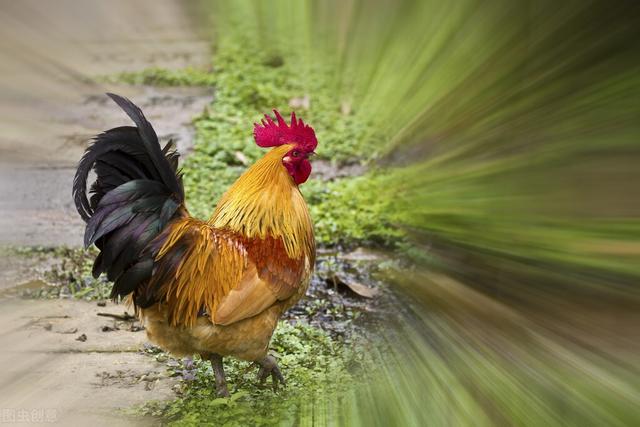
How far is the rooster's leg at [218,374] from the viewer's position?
83.1 inches

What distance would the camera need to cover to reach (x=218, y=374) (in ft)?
6.97

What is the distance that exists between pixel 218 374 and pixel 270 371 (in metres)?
0.18

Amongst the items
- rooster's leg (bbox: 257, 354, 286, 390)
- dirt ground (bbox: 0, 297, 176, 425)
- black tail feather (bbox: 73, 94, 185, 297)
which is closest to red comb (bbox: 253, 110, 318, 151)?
black tail feather (bbox: 73, 94, 185, 297)

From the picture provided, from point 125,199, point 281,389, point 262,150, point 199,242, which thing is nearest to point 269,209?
point 199,242

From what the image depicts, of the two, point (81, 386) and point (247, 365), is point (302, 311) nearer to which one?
point (247, 365)

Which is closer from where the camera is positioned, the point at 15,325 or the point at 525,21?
the point at 525,21

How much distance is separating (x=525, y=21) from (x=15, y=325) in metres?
2.27

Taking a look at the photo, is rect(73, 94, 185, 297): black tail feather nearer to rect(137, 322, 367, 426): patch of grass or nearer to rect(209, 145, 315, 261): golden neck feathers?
rect(209, 145, 315, 261): golden neck feathers

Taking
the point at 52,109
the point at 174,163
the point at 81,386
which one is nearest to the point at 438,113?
the point at 174,163

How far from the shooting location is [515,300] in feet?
3.09

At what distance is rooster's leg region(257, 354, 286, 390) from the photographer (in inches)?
85.1

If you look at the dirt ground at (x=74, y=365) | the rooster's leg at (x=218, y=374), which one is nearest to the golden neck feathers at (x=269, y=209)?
the rooster's leg at (x=218, y=374)

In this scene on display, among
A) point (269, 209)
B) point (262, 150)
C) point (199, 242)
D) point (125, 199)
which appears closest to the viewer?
point (125, 199)

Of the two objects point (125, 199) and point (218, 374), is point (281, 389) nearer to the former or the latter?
point (218, 374)
